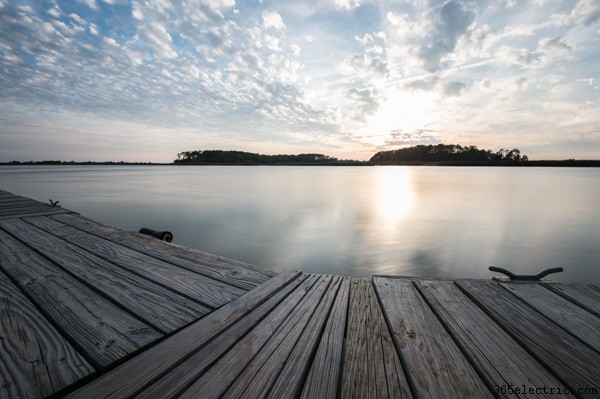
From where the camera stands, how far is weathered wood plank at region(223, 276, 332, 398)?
4.42ft

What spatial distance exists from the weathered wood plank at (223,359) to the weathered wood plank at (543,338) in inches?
62.6

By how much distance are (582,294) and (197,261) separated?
12.7 feet

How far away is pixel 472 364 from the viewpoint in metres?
1.59

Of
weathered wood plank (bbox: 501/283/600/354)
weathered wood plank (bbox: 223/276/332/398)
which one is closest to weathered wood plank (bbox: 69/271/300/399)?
weathered wood plank (bbox: 223/276/332/398)

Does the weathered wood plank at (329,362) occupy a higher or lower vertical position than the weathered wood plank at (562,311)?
higher

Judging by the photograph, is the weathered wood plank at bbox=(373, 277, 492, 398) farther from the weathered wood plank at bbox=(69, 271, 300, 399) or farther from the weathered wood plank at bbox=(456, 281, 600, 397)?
the weathered wood plank at bbox=(69, 271, 300, 399)

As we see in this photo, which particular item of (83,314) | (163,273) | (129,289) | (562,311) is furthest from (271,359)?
(562,311)

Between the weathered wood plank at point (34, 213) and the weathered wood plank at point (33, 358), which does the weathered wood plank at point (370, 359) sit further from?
the weathered wood plank at point (34, 213)

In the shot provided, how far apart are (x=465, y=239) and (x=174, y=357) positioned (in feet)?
30.7

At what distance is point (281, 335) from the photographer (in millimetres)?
1799

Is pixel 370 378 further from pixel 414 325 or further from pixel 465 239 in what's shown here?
pixel 465 239

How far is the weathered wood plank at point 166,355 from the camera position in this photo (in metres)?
1.35

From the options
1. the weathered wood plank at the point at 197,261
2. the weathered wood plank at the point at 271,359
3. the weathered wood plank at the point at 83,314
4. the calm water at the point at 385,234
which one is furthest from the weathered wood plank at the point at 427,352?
the calm water at the point at 385,234

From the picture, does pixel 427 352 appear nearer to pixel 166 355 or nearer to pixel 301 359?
pixel 301 359
